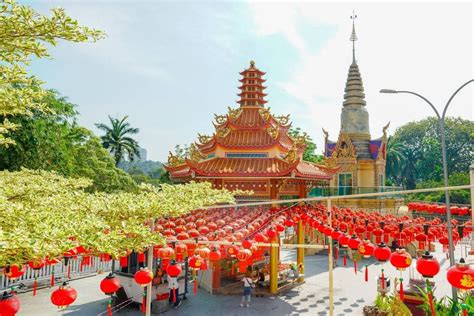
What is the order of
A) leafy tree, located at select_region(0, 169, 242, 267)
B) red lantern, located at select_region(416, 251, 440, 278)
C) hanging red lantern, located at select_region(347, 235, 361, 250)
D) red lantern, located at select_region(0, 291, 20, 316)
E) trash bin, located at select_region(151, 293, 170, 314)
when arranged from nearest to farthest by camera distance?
leafy tree, located at select_region(0, 169, 242, 267), red lantern, located at select_region(0, 291, 20, 316), red lantern, located at select_region(416, 251, 440, 278), hanging red lantern, located at select_region(347, 235, 361, 250), trash bin, located at select_region(151, 293, 170, 314)

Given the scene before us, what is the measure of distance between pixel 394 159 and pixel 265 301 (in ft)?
131

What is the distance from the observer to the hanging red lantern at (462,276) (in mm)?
4996

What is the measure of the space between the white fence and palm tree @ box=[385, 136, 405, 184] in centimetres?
4211

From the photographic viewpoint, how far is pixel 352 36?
37406 mm

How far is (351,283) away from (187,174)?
1129 centimetres

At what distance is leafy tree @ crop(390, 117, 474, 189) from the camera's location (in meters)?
49.1

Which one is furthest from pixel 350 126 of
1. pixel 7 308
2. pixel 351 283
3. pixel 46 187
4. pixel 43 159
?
pixel 7 308

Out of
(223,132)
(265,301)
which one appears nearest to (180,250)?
(265,301)

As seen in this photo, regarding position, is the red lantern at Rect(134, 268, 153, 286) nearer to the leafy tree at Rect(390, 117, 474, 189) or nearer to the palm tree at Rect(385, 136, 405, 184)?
the palm tree at Rect(385, 136, 405, 184)

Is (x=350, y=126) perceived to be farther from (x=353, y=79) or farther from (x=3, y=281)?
(x=3, y=281)

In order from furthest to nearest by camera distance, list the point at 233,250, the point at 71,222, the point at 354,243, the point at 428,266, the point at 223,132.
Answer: the point at 223,132
the point at 354,243
the point at 233,250
the point at 428,266
the point at 71,222

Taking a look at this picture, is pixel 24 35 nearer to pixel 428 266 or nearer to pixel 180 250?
pixel 180 250

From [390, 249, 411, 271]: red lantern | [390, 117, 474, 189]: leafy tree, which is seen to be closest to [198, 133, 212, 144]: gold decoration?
[390, 249, 411, 271]: red lantern

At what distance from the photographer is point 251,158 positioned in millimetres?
16734
